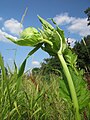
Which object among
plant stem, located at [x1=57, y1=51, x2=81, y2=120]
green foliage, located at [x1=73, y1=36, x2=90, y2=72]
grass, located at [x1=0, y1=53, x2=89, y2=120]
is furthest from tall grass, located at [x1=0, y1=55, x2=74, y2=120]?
plant stem, located at [x1=57, y1=51, x2=81, y2=120]

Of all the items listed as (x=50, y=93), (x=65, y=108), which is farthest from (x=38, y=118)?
(x=50, y=93)

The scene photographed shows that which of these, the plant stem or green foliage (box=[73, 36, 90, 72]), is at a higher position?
green foliage (box=[73, 36, 90, 72])

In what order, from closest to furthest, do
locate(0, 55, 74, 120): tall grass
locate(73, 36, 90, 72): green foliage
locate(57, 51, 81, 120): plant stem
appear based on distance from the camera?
locate(57, 51, 81, 120): plant stem, locate(73, 36, 90, 72): green foliage, locate(0, 55, 74, 120): tall grass

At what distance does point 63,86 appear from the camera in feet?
3.50

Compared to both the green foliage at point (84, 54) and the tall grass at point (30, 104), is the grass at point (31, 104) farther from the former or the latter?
the green foliage at point (84, 54)

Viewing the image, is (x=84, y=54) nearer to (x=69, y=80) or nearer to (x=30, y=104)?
(x=30, y=104)

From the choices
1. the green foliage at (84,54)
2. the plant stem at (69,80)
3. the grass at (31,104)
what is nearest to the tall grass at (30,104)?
the grass at (31,104)

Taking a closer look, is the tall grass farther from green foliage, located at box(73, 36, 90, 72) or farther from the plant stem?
the plant stem

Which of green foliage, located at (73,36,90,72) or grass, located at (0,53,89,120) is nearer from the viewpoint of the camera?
green foliage, located at (73,36,90,72)

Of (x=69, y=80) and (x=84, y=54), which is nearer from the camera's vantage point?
(x=69, y=80)

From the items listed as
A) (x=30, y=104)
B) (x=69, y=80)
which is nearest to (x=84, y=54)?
(x=30, y=104)

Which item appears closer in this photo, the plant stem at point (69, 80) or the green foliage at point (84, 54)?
the plant stem at point (69, 80)

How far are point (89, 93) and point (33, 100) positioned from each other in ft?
3.86

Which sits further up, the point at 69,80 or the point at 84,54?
the point at 84,54
